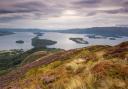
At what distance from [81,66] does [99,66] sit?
3199 millimetres

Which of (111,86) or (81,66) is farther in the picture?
(81,66)

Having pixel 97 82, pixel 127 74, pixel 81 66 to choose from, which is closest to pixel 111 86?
pixel 97 82

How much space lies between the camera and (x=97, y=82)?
32.9 ft

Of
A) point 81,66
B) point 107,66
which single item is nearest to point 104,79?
point 107,66

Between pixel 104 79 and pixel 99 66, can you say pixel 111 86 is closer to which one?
pixel 104 79

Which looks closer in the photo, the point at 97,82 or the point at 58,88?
the point at 97,82

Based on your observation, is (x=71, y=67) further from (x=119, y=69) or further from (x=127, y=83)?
(x=127, y=83)

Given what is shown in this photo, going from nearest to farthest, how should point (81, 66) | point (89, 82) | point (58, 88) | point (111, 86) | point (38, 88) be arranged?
point (111, 86) < point (89, 82) < point (58, 88) < point (38, 88) < point (81, 66)

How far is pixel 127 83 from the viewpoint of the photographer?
32.2ft

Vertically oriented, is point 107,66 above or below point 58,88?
above

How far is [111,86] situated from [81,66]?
6.13 metres

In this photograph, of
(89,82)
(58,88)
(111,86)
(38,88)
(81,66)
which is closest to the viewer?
(111,86)

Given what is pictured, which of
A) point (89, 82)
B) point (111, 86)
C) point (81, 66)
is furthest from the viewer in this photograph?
point (81, 66)

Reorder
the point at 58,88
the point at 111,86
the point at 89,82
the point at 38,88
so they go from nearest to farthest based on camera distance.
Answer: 1. the point at 111,86
2. the point at 89,82
3. the point at 58,88
4. the point at 38,88
